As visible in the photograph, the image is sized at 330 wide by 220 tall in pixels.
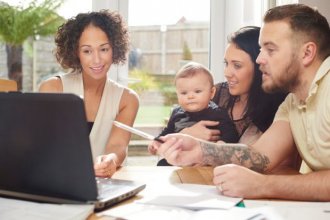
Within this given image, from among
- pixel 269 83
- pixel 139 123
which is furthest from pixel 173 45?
pixel 269 83

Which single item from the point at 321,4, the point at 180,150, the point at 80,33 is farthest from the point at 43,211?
the point at 321,4

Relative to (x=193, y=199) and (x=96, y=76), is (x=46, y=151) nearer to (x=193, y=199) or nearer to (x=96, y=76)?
(x=193, y=199)

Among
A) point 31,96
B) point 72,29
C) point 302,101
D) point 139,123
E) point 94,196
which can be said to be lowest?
point 139,123

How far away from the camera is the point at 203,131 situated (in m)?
1.87

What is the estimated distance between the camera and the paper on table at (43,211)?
32.9 inches

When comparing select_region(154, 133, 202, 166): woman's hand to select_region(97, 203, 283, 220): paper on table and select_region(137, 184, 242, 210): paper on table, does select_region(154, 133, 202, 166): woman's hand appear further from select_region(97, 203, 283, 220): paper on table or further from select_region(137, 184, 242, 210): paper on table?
select_region(97, 203, 283, 220): paper on table

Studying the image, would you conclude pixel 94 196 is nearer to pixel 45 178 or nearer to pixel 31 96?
pixel 45 178

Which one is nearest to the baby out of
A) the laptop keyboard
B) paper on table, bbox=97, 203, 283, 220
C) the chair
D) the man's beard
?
the man's beard

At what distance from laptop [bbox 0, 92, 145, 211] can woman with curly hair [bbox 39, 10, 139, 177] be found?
99 centimetres

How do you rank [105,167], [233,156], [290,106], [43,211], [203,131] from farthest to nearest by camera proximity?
[203,131], [290,106], [233,156], [105,167], [43,211]

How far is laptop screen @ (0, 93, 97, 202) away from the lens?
2.68ft

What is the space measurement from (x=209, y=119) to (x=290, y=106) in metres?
0.50

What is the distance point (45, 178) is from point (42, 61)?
2158 millimetres

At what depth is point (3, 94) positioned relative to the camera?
2.94 feet
